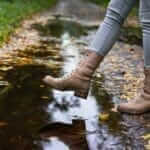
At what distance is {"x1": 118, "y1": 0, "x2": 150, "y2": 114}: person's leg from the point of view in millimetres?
2943

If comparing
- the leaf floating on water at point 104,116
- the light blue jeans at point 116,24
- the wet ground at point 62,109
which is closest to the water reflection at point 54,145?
the wet ground at point 62,109

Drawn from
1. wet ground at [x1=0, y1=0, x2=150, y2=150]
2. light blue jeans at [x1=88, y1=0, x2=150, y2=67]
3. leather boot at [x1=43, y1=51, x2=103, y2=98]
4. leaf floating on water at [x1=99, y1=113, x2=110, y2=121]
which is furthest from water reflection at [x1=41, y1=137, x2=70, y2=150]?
light blue jeans at [x1=88, y1=0, x2=150, y2=67]

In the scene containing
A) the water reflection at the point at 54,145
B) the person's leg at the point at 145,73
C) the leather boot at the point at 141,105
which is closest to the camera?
the water reflection at the point at 54,145

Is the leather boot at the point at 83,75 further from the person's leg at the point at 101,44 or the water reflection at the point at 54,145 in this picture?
the water reflection at the point at 54,145

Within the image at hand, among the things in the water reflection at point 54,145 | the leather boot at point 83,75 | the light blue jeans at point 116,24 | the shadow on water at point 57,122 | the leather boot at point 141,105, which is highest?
the light blue jeans at point 116,24

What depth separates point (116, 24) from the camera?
3068 mm

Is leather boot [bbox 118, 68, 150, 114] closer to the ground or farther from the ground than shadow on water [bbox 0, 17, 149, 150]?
farther from the ground

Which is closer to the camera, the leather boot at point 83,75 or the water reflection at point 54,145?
the water reflection at point 54,145

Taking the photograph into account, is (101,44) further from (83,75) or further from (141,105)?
(141,105)

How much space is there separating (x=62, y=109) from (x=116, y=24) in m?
0.78

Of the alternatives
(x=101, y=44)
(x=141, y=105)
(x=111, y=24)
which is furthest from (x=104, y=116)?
(x=111, y=24)

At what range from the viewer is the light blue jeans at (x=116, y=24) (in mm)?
2955

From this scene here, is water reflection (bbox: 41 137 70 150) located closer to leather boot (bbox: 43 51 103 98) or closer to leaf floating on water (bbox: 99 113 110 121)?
leaf floating on water (bbox: 99 113 110 121)

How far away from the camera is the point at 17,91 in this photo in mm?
3715
